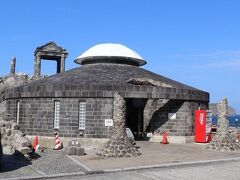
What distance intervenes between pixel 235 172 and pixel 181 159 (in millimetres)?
3521

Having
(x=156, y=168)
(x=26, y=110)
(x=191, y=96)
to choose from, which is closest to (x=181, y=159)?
(x=156, y=168)

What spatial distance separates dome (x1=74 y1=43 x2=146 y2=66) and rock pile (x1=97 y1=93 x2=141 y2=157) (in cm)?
1292

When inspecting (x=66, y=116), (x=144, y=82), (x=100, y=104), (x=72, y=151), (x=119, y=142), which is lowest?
(x=72, y=151)

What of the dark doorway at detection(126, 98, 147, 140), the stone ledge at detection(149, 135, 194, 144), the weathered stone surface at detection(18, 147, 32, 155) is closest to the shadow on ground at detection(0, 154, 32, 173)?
the weathered stone surface at detection(18, 147, 32, 155)

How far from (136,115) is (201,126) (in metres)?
5.01

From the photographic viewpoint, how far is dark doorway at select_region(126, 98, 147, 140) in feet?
89.7

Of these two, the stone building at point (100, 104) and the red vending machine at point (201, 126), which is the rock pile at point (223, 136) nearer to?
the red vending machine at point (201, 126)

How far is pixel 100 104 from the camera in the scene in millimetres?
24109

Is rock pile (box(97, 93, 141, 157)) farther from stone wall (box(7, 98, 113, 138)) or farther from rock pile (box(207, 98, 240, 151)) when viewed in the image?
stone wall (box(7, 98, 113, 138))

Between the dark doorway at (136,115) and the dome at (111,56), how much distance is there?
4764mm

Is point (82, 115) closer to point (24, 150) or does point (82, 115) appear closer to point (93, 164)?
point (24, 150)

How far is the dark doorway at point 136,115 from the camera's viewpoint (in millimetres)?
27344

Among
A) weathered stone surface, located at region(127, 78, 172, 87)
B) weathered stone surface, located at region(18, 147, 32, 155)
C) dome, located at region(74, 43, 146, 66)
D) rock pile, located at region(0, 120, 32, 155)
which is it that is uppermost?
dome, located at region(74, 43, 146, 66)

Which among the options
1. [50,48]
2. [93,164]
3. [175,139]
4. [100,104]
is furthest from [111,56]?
[93,164]
